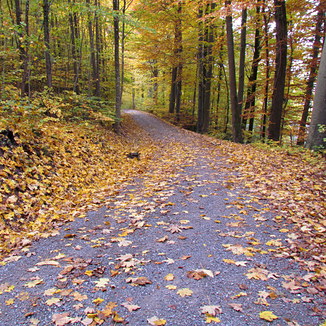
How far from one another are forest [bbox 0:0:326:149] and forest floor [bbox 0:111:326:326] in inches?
160

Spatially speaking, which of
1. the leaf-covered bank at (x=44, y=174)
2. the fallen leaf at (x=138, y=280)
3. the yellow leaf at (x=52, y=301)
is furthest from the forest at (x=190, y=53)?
the fallen leaf at (x=138, y=280)

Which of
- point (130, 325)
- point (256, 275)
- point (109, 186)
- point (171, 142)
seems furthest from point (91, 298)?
point (171, 142)

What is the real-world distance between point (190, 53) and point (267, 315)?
57.7 ft

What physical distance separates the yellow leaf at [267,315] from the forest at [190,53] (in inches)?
268

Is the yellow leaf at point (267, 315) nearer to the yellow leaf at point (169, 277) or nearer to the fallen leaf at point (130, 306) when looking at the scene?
the yellow leaf at point (169, 277)

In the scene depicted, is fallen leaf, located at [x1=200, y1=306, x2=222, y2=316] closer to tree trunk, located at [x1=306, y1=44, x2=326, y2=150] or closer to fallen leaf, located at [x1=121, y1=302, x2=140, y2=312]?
fallen leaf, located at [x1=121, y1=302, x2=140, y2=312]

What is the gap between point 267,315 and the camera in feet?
7.29

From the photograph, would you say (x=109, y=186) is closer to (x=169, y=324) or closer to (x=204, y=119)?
(x=169, y=324)

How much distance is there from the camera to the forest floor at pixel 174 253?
7.70 ft

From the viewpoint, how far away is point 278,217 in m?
4.22

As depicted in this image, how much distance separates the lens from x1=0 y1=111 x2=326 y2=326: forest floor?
2346 mm

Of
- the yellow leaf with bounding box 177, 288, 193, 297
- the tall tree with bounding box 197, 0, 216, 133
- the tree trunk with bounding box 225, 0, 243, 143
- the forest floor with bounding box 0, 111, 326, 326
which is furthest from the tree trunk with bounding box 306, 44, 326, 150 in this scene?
the tall tree with bounding box 197, 0, 216, 133

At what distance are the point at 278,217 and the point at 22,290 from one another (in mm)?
3934

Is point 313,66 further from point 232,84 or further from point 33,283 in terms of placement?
point 33,283
